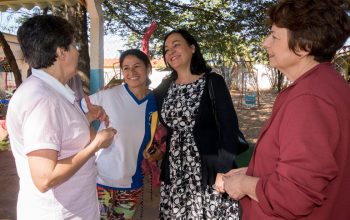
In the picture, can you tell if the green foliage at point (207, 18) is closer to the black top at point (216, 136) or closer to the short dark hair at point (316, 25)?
the black top at point (216, 136)

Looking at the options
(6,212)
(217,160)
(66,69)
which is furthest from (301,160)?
(6,212)

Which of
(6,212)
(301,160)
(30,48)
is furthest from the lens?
(6,212)

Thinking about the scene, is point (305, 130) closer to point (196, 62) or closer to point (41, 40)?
point (41, 40)

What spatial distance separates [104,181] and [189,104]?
84 centimetres

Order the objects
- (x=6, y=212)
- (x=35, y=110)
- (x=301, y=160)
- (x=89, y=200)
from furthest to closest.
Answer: (x=6, y=212)
(x=89, y=200)
(x=35, y=110)
(x=301, y=160)

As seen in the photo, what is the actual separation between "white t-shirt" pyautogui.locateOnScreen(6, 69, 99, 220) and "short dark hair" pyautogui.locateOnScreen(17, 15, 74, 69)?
0.06 meters

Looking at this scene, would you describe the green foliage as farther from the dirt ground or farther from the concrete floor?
the concrete floor

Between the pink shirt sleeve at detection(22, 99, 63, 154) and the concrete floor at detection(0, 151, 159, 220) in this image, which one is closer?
the pink shirt sleeve at detection(22, 99, 63, 154)

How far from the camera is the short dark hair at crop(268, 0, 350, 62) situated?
117cm

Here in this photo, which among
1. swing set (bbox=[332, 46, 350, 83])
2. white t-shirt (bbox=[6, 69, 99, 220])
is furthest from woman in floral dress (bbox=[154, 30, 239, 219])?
swing set (bbox=[332, 46, 350, 83])

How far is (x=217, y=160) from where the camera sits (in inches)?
94.0

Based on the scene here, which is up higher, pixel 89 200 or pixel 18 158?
pixel 18 158

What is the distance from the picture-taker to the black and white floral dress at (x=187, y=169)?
7.91 feet

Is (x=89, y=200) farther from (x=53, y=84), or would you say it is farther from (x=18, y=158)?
(x=53, y=84)
